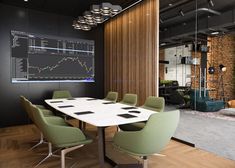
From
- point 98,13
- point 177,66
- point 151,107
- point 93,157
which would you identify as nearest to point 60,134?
point 93,157

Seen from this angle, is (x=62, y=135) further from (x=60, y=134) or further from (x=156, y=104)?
(x=156, y=104)

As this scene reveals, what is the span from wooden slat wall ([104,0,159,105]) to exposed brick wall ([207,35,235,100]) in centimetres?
303

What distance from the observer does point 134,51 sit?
5273 millimetres

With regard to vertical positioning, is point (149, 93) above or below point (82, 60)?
below

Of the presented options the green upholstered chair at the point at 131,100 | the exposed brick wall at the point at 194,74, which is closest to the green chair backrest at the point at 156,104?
the green upholstered chair at the point at 131,100

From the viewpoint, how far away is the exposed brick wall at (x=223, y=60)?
732cm

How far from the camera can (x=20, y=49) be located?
5.33 m

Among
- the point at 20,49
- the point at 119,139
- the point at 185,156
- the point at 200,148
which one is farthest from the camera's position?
the point at 20,49

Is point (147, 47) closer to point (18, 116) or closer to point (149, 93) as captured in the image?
point (149, 93)

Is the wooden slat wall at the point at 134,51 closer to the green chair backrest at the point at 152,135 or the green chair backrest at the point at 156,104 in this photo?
the green chair backrest at the point at 156,104

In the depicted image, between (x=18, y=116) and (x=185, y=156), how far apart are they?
4.47m

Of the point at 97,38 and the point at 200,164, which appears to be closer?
the point at 200,164

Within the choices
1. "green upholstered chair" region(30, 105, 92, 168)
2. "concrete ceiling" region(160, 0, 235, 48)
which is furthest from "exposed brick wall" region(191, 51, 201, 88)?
"green upholstered chair" region(30, 105, 92, 168)

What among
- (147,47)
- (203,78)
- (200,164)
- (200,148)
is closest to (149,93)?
(147,47)
